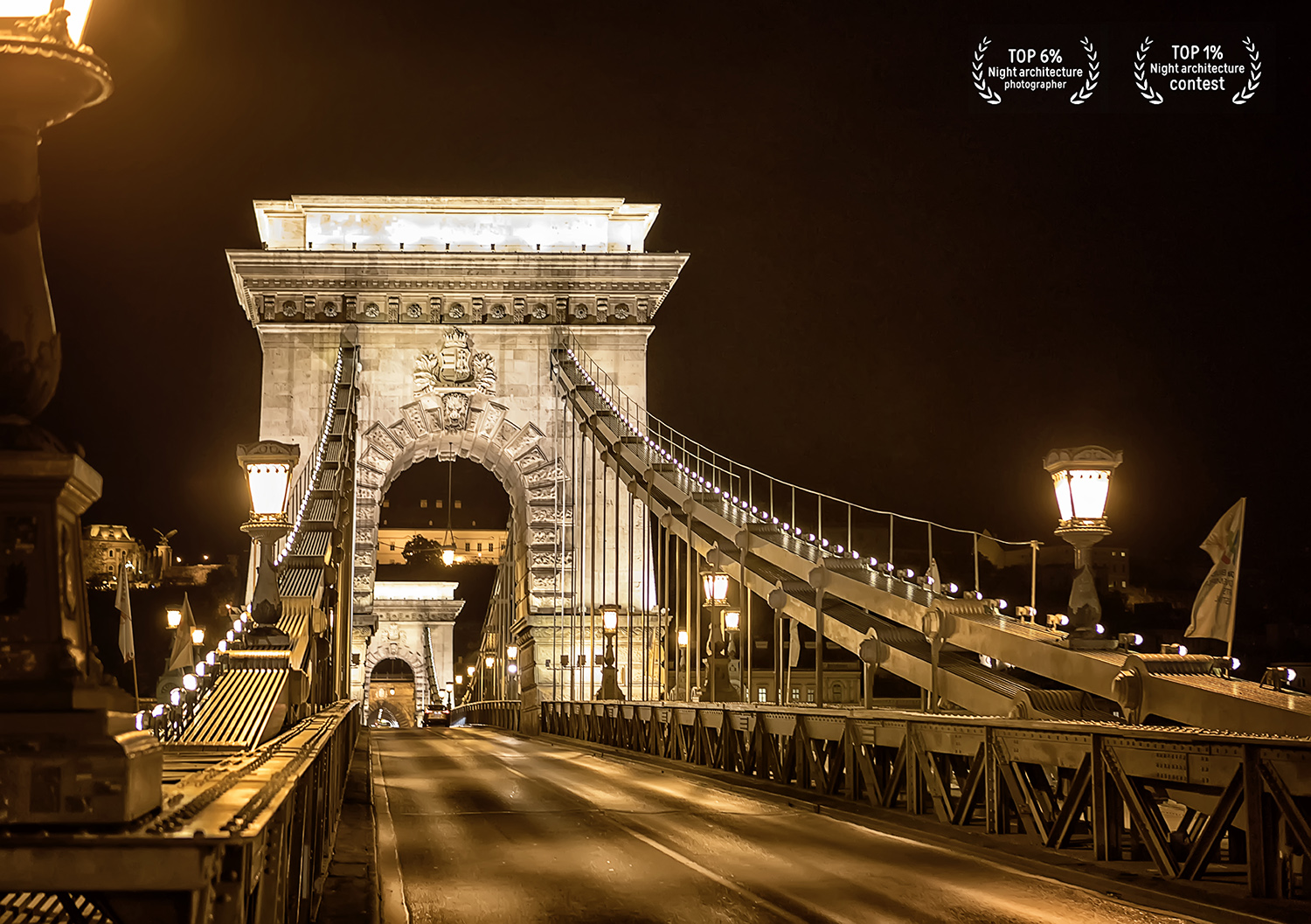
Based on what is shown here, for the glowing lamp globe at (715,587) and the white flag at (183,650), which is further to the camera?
the white flag at (183,650)

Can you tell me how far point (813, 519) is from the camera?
272ft

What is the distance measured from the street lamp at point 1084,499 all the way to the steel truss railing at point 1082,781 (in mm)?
1455

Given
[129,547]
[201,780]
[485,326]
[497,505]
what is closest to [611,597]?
[485,326]

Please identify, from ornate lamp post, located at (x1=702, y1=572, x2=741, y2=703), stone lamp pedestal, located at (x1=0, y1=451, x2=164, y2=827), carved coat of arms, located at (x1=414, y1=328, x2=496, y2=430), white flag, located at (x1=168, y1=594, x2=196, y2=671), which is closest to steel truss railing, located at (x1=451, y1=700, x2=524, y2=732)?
carved coat of arms, located at (x1=414, y1=328, x2=496, y2=430)

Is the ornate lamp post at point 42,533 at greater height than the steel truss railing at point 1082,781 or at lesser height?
greater

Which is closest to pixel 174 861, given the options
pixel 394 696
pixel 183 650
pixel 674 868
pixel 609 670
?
pixel 674 868

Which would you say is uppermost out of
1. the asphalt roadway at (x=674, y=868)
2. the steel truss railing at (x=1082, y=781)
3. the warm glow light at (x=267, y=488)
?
the warm glow light at (x=267, y=488)

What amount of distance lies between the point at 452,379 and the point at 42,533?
117ft

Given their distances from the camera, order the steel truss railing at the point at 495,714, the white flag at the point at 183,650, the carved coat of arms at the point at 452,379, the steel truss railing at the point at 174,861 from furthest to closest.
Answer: the steel truss railing at the point at 495,714, the carved coat of arms at the point at 452,379, the white flag at the point at 183,650, the steel truss railing at the point at 174,861

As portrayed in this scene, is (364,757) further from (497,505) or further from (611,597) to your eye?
(497,505)

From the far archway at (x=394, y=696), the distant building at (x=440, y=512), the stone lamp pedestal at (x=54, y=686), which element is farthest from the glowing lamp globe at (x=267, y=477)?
the distant building at (x=440, y=512)

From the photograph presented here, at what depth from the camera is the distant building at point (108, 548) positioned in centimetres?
9975

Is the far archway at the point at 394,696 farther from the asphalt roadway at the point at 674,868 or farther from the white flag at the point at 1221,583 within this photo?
the white flag at the point at 1221,583

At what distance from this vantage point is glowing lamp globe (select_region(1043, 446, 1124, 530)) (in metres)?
11.0
